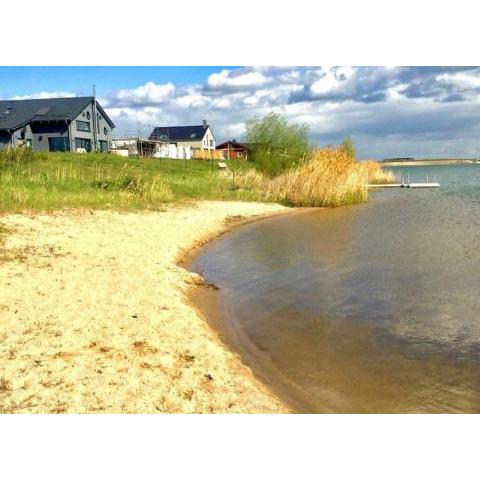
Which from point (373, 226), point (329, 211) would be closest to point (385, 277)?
point (373, 226)

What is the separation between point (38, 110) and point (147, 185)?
40141mm

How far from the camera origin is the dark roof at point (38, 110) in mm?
55766

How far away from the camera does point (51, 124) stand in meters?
56.8

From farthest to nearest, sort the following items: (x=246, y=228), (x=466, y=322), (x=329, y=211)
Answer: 1. (x=329, y=211)
2. (x=246, y=228)
3. (x=466, y=322)

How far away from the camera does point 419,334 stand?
8.09 metres

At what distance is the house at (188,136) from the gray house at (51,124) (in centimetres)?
2475

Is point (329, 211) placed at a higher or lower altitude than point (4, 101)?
lower

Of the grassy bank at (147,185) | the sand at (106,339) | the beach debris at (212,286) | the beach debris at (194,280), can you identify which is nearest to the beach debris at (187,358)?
the sand at (106,339)

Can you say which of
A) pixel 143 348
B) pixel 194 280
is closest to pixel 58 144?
pixel 194 280

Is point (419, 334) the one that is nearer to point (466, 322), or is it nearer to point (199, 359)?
point (466, 322)

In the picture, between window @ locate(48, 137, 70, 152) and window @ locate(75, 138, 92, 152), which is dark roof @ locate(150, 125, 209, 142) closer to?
window @ locate(75, 138, 92, 152)

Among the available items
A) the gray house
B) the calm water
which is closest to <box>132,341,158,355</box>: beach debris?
the calm water

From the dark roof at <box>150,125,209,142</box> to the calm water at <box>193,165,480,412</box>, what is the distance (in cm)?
6984

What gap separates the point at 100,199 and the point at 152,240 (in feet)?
20.9
